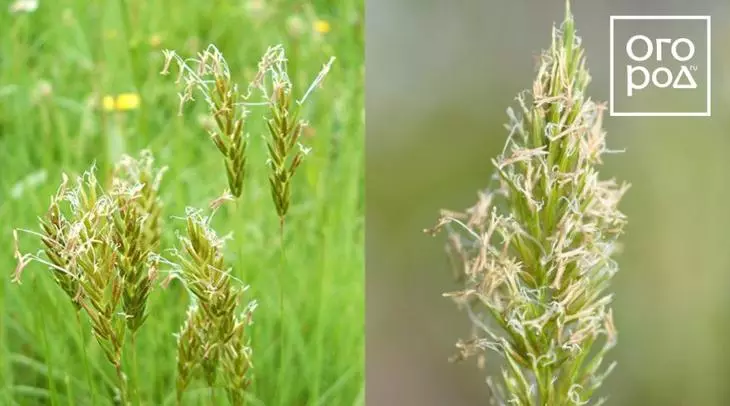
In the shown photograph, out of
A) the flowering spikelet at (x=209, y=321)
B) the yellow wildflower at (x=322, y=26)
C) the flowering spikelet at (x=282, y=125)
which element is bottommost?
the flowering spikelet at (x=209, y=321)

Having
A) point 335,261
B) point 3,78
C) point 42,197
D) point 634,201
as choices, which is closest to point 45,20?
point 3,78

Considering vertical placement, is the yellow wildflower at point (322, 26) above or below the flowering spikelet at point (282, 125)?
above

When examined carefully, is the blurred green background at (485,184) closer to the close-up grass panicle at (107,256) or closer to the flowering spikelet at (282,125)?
the flowering spikelet at (282,125)

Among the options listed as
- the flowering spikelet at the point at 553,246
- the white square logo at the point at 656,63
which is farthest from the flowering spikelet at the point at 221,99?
the white square logo at the point at 656,63

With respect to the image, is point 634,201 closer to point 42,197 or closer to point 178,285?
point 178,285

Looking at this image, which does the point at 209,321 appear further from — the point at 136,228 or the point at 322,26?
the point at 322,26

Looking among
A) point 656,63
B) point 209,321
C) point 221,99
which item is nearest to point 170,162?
point 221,99
